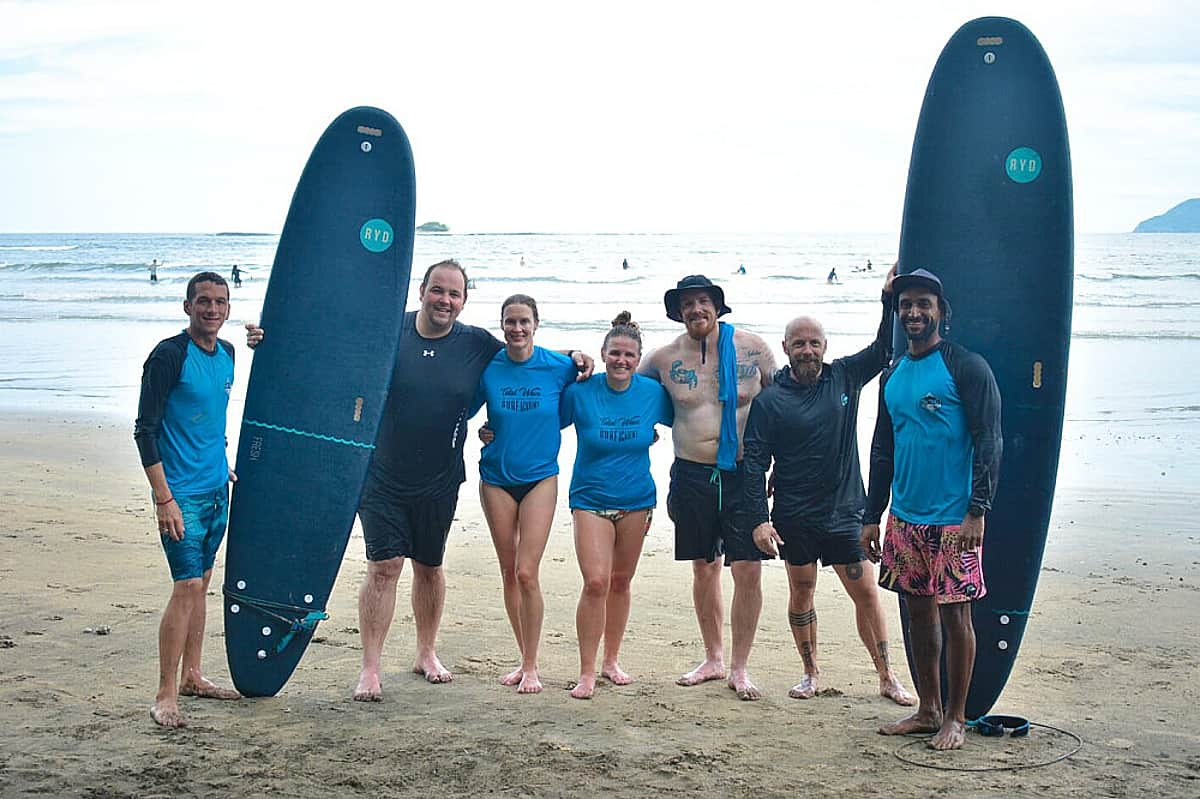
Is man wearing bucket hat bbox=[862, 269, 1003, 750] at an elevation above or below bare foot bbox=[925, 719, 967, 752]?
above

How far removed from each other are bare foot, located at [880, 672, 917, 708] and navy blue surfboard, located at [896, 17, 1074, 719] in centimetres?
33

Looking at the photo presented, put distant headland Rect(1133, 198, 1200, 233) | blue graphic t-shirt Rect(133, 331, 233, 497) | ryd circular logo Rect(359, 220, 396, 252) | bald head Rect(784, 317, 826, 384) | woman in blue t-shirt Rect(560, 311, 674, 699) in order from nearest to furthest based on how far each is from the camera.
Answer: blue graphic t-shirt Rect(133, 331, 233, 497)
bald head Rect(784, 317, 826, 384)
woman in blue t-shirt Rect(560, 311, 674, 699)
ryd circular logo Rect(359, 220, 396, 252)
distant headland Rect(1133, 198, 1200, 233)

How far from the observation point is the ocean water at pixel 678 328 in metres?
10.4

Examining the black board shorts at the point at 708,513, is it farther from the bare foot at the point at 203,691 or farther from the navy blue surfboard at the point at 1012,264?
the bare foot at the point at 203,691

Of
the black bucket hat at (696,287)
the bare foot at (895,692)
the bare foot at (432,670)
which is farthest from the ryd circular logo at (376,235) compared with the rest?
the bare foot at (895,692)

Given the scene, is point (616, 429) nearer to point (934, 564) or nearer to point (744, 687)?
point (744, 687)

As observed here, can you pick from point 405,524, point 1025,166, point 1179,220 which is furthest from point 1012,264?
point 1179,220

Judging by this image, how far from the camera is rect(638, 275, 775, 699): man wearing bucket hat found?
15.8 feet

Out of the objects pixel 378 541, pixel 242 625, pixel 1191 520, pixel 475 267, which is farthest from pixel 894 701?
pixel 475 267

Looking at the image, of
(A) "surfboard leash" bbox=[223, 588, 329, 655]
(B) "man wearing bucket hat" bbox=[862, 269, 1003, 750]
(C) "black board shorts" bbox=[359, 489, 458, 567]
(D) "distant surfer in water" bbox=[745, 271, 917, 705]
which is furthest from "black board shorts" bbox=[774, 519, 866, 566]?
(A) "surfboard leash" bbox=[223, 588, 329, 655]

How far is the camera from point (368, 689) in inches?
184

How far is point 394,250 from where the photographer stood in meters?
5.15

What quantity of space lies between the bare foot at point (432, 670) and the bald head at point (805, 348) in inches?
70.9

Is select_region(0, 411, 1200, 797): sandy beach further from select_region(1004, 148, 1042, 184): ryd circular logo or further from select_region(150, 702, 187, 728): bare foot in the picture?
select_region(1004, 148, 1042, 184): ryd circular logo
